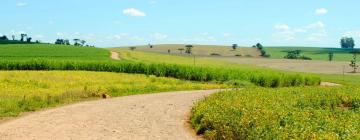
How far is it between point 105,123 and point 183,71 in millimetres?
38607

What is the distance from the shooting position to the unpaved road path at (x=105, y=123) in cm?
1788

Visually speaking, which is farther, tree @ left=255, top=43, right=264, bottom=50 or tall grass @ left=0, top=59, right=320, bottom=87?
tree @ left=255, top=43, right=264, bottom=50

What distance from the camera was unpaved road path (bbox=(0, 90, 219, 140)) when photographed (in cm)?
1788

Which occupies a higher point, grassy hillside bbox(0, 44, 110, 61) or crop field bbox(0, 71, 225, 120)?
grassy hillside bbox(0, 44, 110, 61)

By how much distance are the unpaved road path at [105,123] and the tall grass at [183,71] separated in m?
27.0

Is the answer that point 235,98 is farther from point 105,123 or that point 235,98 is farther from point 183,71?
point 183,71

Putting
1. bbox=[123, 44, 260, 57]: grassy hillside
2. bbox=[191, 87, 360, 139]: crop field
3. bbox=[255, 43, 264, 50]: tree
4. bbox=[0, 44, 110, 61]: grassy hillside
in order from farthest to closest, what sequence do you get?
bbox=[255, 43, 264, 50]: tree, bbox=[123, 44, 260, 57]: grassy hillside, bbox=[0, 44, 110, 61]: grassy hillside, bbox=[191, 87, 360, 139]: crop field

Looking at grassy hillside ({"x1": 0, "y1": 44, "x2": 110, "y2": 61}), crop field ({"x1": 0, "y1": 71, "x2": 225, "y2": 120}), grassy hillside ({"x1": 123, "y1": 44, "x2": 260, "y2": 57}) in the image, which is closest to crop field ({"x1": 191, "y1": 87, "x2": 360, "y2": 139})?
crop field ({"x1": 0, "y1": 71, "x2": 225, "y2": 120})

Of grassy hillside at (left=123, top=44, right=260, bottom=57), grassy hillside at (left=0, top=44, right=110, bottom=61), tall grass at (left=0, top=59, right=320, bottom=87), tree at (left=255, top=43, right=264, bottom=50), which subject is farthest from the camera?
tree at (left=255, top=43, right=264, bottom=50)

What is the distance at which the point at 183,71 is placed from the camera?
195ft

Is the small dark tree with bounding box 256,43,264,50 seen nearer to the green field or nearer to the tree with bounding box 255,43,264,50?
the tree with bounding box 255,43,264,50

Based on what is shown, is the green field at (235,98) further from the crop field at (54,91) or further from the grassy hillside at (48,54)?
the grassy hillside at (48,54)

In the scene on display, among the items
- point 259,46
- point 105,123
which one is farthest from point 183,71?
point 259,46

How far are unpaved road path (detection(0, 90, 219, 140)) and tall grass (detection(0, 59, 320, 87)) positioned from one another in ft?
88.5
